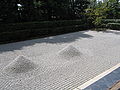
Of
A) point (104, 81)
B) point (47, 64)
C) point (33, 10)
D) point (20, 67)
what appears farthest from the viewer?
point (33, 10)

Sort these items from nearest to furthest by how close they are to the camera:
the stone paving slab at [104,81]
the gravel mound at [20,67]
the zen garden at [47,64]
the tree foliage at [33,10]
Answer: the stone paving slab at [104,81] → the zen garden at [47,64] → the gravel mound at [20,67] → the tree foliage at [33,10]

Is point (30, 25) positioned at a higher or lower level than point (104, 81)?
higher

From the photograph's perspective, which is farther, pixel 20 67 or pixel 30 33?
pixel 30 33

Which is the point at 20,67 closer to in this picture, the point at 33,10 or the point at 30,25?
the point at 30,25

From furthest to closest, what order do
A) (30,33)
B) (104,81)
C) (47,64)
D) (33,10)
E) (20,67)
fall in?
(33,10)
(30,33)
(47,64)
(20,67)
(104,81)

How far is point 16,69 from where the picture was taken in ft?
14.3

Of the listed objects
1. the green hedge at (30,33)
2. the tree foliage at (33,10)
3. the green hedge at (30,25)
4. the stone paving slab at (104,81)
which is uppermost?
the tree foliage at (33,10)

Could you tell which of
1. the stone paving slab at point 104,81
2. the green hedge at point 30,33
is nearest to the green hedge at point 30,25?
the green hedge at point 30,33

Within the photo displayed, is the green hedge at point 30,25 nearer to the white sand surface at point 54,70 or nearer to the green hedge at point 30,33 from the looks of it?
the green hedge at point 30,33

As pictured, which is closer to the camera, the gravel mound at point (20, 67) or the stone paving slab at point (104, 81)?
the stone paving slab at point (104, 81)

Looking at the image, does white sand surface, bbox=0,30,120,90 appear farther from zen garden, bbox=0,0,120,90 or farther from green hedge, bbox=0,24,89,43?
green hedge, bbox=0,24,89,43

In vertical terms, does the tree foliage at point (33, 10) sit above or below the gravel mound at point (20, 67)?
above

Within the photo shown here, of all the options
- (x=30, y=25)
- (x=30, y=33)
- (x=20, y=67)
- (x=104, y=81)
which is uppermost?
(x=30, y=25)

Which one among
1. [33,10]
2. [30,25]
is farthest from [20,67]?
[33,10]
